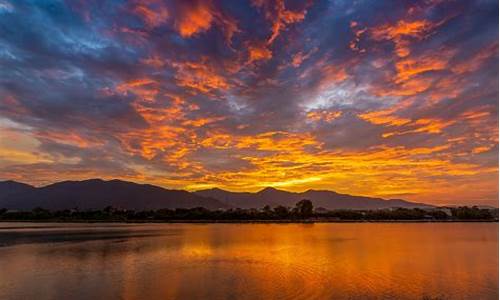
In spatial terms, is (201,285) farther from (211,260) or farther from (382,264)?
(382,264)

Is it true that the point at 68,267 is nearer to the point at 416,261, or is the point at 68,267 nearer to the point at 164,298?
the point at 164,298

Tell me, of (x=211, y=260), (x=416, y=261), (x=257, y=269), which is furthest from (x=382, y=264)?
(x=211, y=260)

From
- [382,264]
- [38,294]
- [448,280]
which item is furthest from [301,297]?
[382,264]

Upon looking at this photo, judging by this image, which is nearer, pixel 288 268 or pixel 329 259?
Result: pixel 288 268

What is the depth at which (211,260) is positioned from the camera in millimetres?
51344

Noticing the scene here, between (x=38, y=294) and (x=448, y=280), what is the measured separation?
34418 mm

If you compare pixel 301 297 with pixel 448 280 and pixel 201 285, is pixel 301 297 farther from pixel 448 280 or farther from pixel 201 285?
pixel 448 280

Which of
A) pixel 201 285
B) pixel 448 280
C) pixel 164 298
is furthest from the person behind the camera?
pixel 448 280

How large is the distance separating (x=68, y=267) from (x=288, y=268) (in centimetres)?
2366

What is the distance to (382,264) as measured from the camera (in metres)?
47.9

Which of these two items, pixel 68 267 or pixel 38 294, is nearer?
pixel 38 294

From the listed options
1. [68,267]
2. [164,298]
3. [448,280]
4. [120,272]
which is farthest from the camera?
[68,267]

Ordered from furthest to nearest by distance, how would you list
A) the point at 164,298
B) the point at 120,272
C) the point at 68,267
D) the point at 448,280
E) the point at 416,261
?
the point at 416,261 < the point at 68,267 < the point at 120,272 < the point at 448,280 < the point at 164,298

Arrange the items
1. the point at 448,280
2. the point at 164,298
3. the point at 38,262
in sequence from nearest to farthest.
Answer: the point at 164,298, the point at 448,280, the point at 38,262
